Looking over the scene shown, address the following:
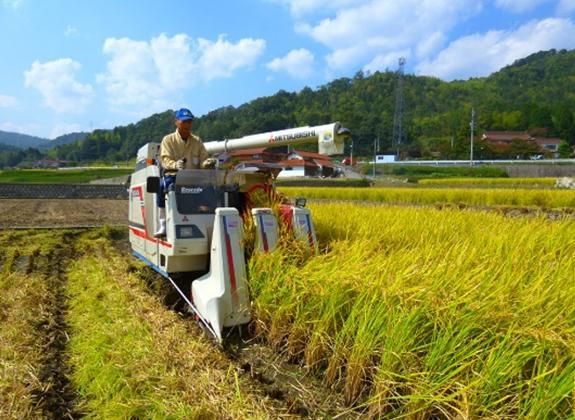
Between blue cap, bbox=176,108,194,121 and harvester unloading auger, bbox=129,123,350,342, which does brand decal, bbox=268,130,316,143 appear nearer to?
harvester unloading auger, bbox=129,123,350,342

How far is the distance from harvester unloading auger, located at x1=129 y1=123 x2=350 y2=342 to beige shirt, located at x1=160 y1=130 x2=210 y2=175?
217mm

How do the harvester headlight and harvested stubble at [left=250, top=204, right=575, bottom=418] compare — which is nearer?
harvested stubble at [left=250, top=204, right=575, bottom=418]

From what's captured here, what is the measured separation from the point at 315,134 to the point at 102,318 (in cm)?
276

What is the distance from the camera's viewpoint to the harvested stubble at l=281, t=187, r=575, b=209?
16594mm

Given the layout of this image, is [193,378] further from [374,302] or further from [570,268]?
[570,268]

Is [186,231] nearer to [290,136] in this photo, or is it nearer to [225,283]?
[225,283]

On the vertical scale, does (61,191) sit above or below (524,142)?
below

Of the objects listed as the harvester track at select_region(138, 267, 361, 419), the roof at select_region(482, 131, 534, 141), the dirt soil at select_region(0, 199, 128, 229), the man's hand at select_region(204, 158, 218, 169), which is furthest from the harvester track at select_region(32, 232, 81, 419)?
the roof at select_region(482, 131, 534, 141)

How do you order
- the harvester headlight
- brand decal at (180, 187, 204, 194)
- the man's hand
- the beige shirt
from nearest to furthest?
1. the harvester headlight
2. brand decal at (180, 187, 204, 194)
3. the man's hand
4. the beige shirt

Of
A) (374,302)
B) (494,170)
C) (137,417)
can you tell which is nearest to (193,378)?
(137,417)

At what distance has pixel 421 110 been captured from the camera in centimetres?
12650

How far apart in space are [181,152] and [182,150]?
1.1 inches

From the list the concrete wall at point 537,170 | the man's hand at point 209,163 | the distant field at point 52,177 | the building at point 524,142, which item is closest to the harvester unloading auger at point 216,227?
the man's hand at point 209,163

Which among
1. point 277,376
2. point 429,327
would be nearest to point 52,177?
point 277,376
